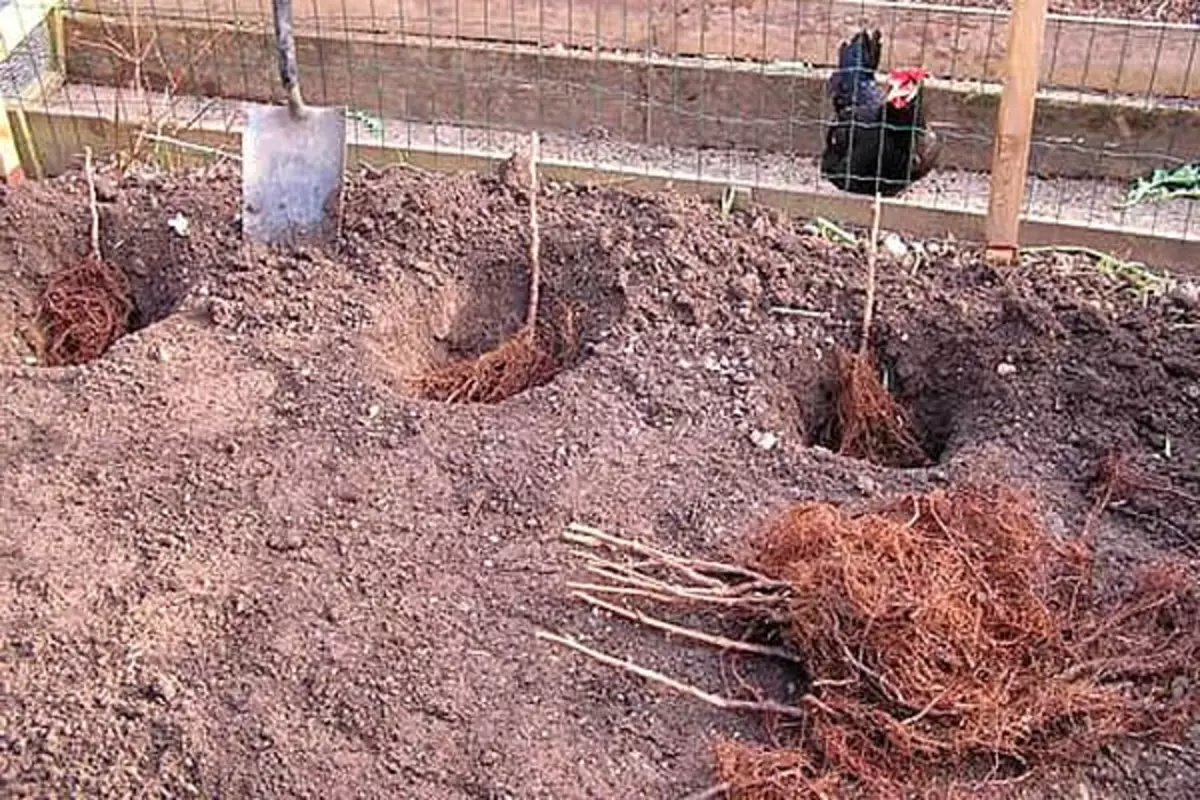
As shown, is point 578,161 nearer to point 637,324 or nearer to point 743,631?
point 637,324

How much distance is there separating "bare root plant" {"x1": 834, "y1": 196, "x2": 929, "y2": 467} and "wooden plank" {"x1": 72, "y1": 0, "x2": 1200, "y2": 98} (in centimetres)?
187

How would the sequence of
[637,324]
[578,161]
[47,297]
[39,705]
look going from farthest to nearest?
1. [578,161]
2. [47,297]
3. [637,324]
4. [39,705]

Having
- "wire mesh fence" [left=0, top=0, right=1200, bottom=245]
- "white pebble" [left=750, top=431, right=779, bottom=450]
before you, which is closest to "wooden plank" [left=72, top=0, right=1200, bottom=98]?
"wire mesh fence" [left=0, top=0, right=1200, bottom=245]

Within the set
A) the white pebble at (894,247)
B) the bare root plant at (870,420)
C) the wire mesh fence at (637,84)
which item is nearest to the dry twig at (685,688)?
the bare root plant at (870,420)

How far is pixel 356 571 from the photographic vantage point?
3.82 metres

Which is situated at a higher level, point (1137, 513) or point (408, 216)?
point (408, 216)

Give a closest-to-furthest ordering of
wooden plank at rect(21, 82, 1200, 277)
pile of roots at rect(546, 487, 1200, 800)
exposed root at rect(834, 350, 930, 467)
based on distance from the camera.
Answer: pile of roots at rect(546, 487, 1200, 800) < exposed root at rect(834, 350, 930, 467) < wooden plank at rect(21, 82, 1200, 277)

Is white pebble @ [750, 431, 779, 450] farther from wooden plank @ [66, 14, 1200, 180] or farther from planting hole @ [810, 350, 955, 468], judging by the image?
wooden plank @ [66, 14, 1200, 180]

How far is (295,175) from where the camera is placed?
16.9 feet

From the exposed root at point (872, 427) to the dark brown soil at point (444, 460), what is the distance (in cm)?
10

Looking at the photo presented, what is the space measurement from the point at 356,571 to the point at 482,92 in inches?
121

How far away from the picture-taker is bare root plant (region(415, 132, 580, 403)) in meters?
4.71

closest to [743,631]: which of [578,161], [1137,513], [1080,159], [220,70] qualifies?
[1137,513]

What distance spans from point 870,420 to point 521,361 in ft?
3.84
